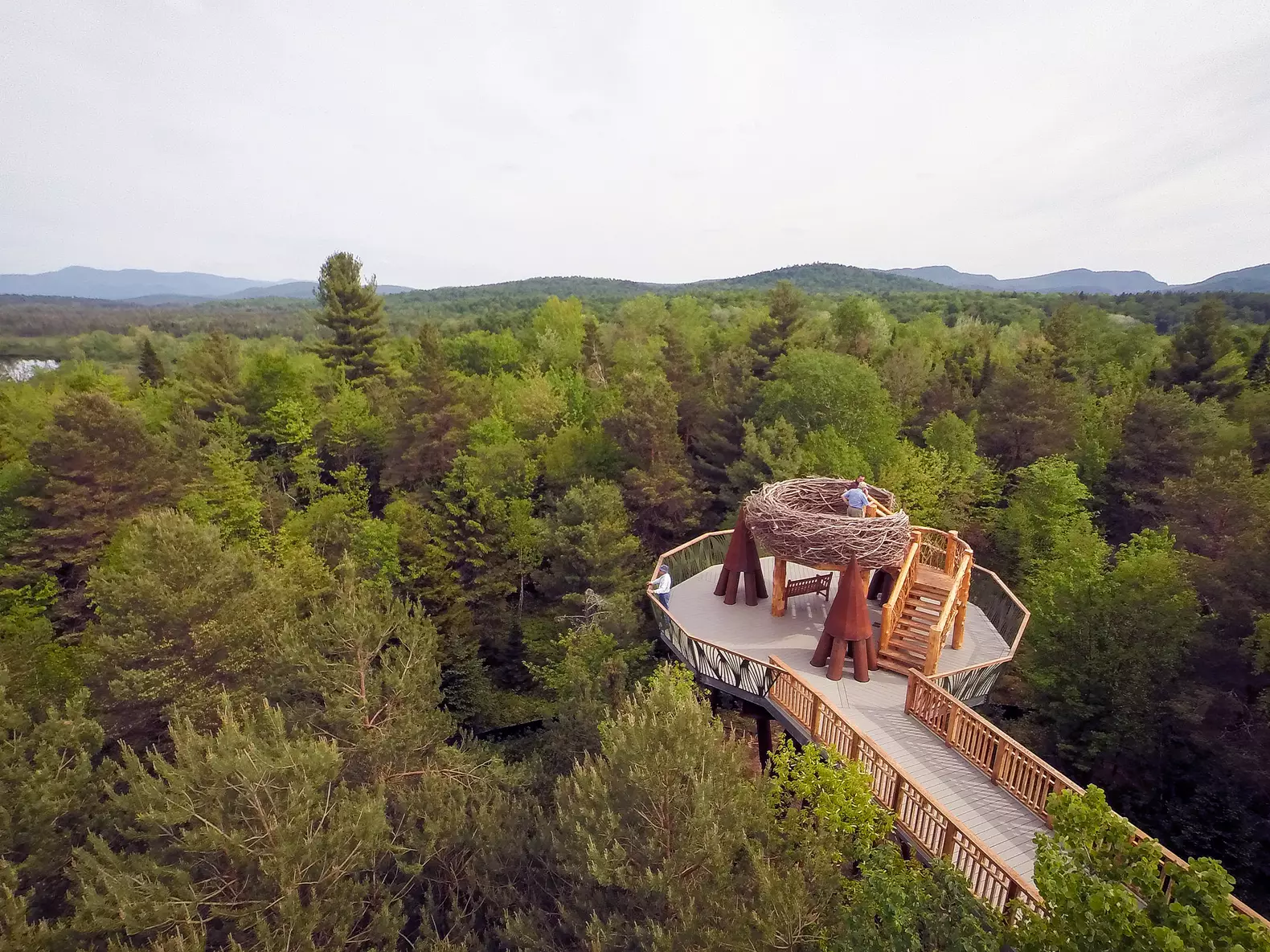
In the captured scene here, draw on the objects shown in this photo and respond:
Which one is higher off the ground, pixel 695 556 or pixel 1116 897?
pixel 1116 897

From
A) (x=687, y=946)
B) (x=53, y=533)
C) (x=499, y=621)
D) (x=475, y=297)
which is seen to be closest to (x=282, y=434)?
(x=53, y=533)

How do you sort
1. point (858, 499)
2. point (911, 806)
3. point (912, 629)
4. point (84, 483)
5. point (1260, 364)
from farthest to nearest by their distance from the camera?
point (1260, 364)
point (84, 483)
point (858, 499)
point (912, 629)
point (911, 806)

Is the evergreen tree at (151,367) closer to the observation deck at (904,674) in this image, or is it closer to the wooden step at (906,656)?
the observation deck at (904,674)

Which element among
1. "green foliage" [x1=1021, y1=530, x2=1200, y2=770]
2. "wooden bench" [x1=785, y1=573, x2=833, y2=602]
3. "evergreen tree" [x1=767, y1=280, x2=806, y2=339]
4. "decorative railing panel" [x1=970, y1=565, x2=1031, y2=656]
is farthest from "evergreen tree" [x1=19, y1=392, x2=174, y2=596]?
"green foliage" [x1=1021, y1=530, x2=1200, y2=770]

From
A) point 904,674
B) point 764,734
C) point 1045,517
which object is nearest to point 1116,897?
point 904,674

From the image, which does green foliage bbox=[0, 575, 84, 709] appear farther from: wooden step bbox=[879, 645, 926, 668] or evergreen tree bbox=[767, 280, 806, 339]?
evergreen tree bbox=[767, 280, 806, 339]

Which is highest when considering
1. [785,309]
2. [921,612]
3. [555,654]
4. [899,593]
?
[785,309]

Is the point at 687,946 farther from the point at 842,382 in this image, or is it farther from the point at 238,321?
the point at 238,321

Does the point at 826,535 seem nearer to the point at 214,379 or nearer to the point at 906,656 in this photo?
the point at 906,656
